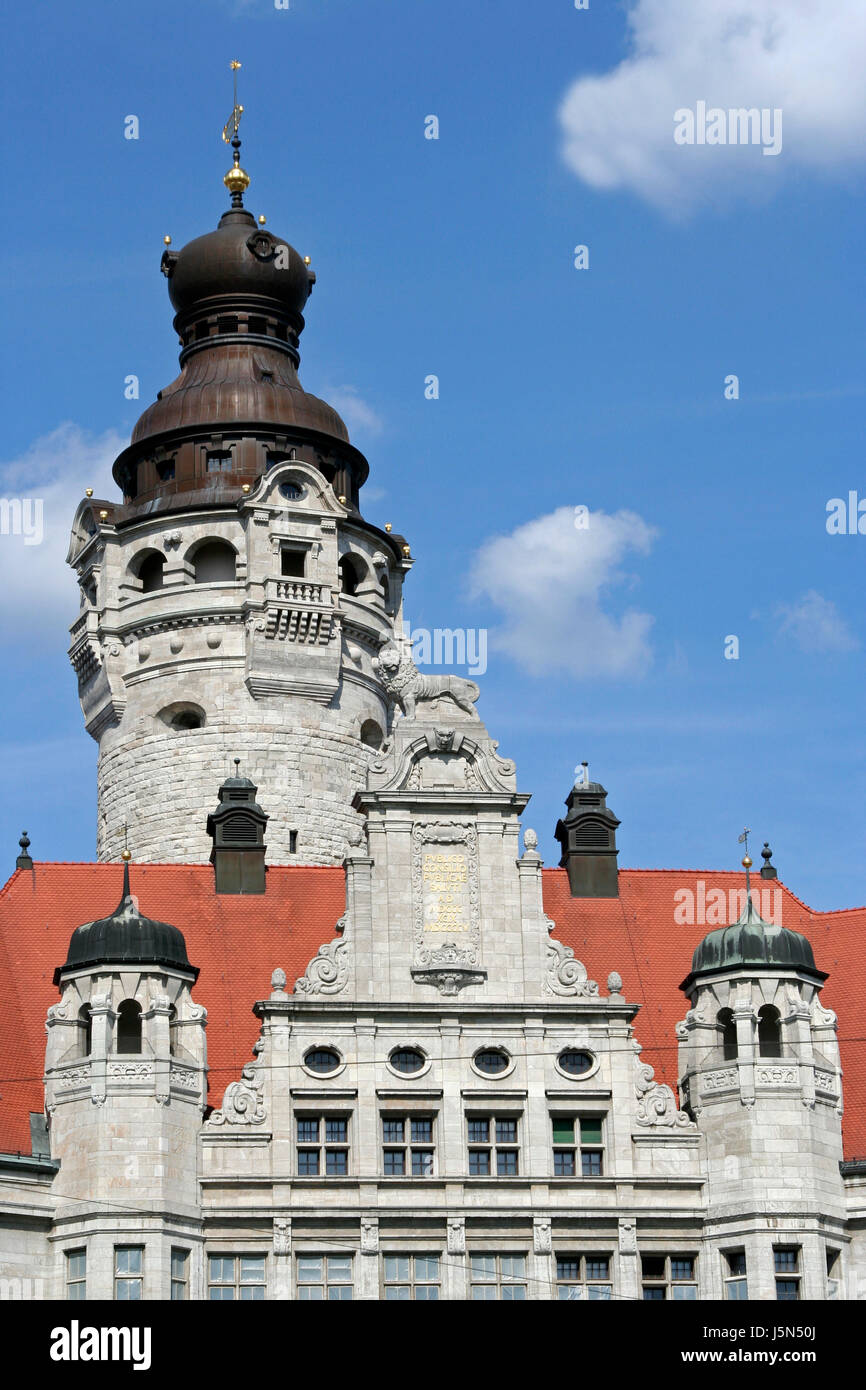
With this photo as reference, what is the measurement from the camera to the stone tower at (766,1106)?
5388 cm

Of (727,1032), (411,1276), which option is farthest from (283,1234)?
(727,1032)

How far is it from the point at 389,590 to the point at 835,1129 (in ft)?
77.0

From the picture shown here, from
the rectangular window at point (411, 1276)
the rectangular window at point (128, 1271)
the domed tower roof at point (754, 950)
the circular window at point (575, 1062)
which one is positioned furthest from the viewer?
the domed tower roof at point (754, 950)

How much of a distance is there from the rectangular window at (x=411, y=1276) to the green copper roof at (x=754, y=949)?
7.97m

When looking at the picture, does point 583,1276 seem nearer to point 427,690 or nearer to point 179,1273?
point 179,1273

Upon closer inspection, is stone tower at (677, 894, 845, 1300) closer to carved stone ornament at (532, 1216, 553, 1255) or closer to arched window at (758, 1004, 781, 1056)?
arched window at (758, 1004, 781, 1056)

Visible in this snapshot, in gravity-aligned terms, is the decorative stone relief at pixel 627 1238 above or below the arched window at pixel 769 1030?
below

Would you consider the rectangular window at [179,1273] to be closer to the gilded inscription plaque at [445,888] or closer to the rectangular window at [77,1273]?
the rectangular window at [77,1273]

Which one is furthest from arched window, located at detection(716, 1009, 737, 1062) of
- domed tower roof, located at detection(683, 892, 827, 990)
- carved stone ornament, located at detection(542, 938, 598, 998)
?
carved stone ornament, located at detection(542, 938, 598, 998)

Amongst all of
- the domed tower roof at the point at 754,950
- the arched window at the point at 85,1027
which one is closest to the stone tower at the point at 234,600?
the arched window at the point at 85,1027

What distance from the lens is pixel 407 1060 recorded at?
55281 millimetres

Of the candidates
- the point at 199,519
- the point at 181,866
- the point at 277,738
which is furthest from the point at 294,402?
the point at 181,866

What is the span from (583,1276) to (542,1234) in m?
1.16

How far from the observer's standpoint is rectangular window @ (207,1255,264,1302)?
5288cm
